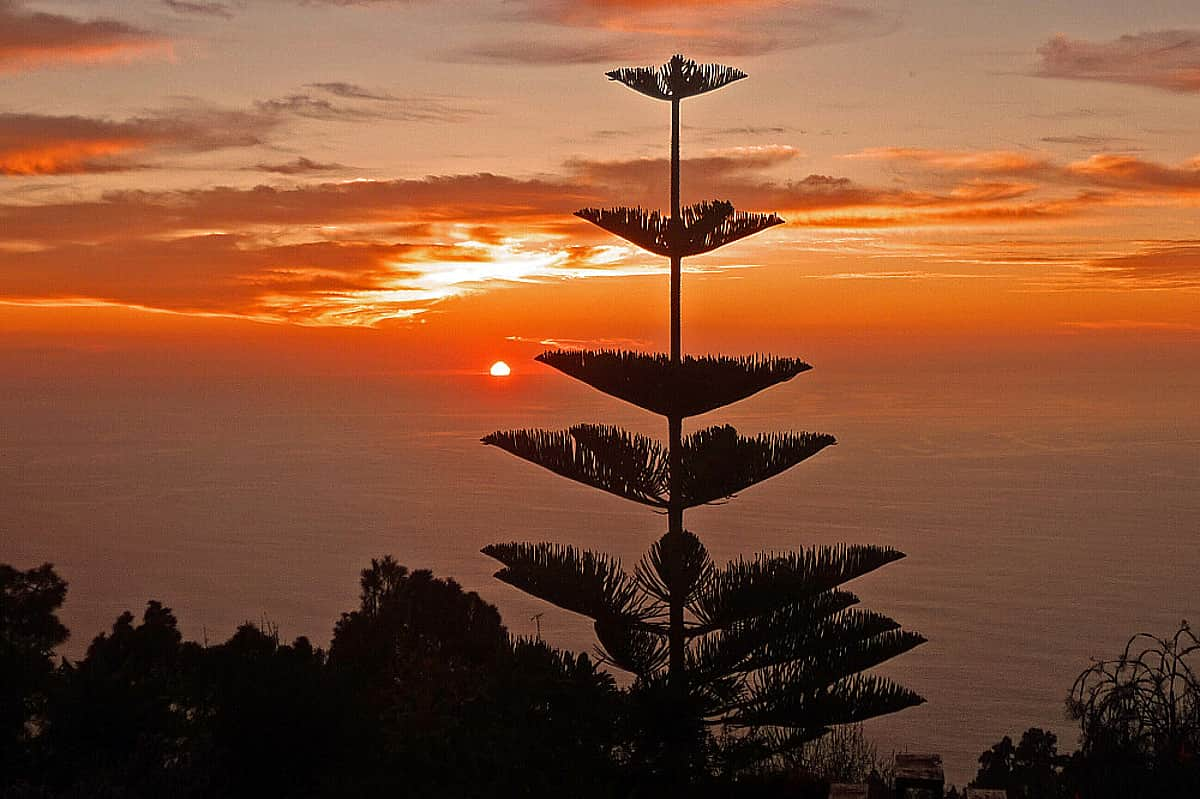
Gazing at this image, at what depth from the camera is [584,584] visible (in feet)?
23.2

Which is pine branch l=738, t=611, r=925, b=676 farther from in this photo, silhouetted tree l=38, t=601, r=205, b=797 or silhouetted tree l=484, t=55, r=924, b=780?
silhouetted tree l=38, t=601, r=205, b=797

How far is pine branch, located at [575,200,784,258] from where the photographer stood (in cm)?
709

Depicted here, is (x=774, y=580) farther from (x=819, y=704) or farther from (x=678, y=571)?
(x=819, y=704)

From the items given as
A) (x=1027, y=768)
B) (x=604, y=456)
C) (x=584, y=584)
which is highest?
(x=604, y=456)

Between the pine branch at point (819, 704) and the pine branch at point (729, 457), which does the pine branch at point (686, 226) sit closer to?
the pine branch at point (729, 457)

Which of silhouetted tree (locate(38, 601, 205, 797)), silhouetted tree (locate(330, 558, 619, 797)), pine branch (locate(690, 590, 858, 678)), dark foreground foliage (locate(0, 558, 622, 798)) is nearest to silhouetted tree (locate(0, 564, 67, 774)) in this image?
dark foreground foliage (locate(0, 558, 622, 798))

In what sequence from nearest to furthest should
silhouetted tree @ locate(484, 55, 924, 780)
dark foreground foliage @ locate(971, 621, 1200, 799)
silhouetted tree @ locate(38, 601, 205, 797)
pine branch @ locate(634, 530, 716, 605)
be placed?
dark foreground foliage @ locate(971, 621, 1200, 799) → silhouetted tree @ locate(38, 601, 205, 797) → pine branch @ locate(634, 530, 716, 605) → silhouetted tree @ locate(484, 55, 924, 780)

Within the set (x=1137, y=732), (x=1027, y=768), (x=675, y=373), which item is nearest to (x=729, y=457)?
(x=675, y=373)

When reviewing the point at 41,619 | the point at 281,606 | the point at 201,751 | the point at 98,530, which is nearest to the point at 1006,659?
the point at 281,606

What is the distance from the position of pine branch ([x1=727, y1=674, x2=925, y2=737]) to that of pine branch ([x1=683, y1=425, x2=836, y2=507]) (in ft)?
3.59

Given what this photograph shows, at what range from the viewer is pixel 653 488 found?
7172mm

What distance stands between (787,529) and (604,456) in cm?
4719

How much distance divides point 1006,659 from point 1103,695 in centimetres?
2849

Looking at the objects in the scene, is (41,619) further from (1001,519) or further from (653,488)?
(1001,519)
